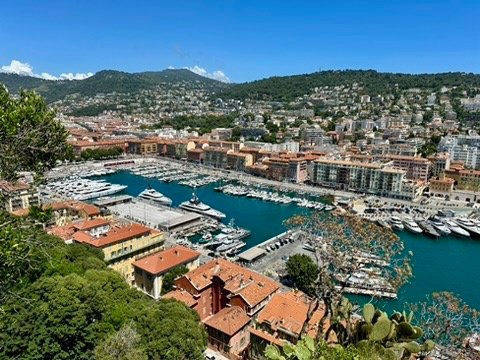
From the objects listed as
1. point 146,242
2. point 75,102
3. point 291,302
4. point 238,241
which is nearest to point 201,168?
point 238,241

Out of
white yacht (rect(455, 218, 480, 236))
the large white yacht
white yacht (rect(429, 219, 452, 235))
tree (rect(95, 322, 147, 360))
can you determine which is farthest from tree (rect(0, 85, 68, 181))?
the large white yacht

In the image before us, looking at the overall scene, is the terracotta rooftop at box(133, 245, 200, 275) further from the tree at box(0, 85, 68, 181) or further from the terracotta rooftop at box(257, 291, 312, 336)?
the tree at box(0, 85, 68, 181)

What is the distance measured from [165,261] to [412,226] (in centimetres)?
2346

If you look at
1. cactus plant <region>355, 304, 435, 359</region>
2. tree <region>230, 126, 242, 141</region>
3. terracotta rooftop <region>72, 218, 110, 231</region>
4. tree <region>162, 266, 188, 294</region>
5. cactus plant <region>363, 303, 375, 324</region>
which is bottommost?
tree <region>162, 266, 188, 294</region>

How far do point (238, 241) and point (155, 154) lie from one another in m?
48.3

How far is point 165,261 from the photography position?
2041cm

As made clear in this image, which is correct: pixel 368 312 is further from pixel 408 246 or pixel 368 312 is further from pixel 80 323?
pixel 408 246

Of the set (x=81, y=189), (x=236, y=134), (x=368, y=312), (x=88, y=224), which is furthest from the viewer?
(x=236, y=134)

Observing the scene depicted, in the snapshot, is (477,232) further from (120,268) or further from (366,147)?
(366,147)

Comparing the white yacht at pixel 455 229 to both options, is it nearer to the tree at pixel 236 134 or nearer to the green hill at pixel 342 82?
the tree at pixel 236 134

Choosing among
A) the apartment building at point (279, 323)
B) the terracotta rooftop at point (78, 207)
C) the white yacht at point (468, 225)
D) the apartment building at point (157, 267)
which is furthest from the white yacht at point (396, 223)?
the terracotta rooftop at point (78, 207)

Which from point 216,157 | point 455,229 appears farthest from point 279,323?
point 216,157

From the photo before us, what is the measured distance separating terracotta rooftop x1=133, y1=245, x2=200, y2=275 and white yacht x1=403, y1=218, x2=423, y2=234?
70.0ft

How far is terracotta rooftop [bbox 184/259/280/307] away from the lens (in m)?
16.7
